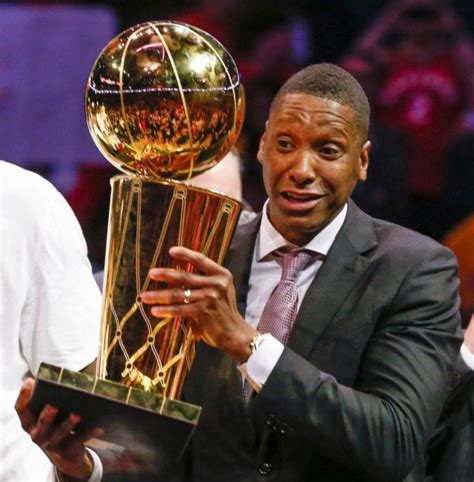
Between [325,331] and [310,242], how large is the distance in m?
0.20

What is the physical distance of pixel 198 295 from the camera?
1.93 m

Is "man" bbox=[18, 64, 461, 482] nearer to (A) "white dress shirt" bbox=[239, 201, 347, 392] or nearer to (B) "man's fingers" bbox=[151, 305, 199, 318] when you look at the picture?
(A) "white dress shirt" bbox=[239, 201, 347, 392]

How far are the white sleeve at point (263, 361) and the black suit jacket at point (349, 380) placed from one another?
13mm

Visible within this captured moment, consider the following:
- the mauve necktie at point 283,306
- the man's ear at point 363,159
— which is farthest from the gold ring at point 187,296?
the man's ear at point 363,159

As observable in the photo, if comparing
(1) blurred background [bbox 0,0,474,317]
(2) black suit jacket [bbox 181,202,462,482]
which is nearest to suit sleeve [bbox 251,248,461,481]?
(2) black suit jacket [bbox 181,202,462,482]

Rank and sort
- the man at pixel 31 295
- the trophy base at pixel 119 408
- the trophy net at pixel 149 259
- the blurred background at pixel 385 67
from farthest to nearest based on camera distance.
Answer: the blurred background at pixel 385 67, the man at pixel 31 295, the trophy net at pixel 149 259, the trophy base at pixel 119 408

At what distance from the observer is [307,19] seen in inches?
183

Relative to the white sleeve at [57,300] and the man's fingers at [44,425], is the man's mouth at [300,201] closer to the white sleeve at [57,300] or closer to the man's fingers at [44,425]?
the white sleeve at [57,300]

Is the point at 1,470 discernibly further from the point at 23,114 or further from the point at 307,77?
the point at 23,114

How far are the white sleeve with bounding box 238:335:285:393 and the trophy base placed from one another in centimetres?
23

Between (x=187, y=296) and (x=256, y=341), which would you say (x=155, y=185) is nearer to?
(x=187, y=296)

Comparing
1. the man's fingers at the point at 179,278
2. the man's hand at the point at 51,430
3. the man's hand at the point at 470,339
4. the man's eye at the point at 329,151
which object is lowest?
the man's hand at the point at 51,430

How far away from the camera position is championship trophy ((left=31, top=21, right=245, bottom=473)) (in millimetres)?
1961

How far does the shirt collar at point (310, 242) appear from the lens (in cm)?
238
